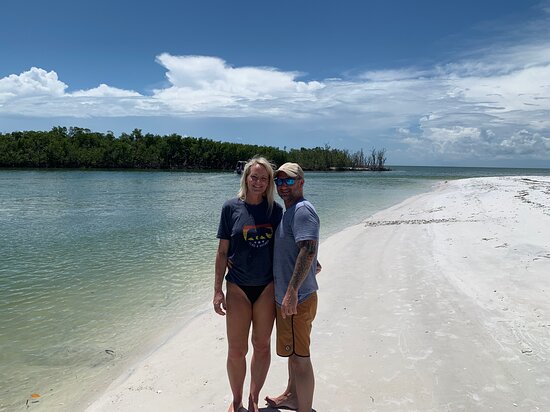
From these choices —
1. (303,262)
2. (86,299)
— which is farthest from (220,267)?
(86,299)

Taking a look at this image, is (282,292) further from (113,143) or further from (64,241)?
(113,143)

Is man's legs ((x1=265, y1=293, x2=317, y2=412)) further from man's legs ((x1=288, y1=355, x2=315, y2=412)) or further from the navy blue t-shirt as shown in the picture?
A: the navy blue t-shirt

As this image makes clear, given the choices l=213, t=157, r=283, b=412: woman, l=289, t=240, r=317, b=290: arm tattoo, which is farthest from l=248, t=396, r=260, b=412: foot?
l=289, t=240, r=317, b=290: arm tattoo

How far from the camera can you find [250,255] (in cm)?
345

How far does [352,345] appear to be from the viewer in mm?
5035

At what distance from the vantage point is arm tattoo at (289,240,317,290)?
3168 millimetres

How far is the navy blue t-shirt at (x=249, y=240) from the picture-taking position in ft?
11.3

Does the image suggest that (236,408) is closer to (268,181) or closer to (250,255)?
(250,255)

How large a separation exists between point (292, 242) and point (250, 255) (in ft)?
1.30

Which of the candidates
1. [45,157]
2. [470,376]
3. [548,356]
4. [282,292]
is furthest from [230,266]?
[45,157]

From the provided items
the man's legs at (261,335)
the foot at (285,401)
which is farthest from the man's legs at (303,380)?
the foot at (285,401)

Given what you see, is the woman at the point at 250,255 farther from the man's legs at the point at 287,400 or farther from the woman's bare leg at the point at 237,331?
the man's legs at the point at 287,400

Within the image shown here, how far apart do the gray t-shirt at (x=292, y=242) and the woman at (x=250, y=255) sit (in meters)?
0.12

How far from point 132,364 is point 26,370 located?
1397mm
